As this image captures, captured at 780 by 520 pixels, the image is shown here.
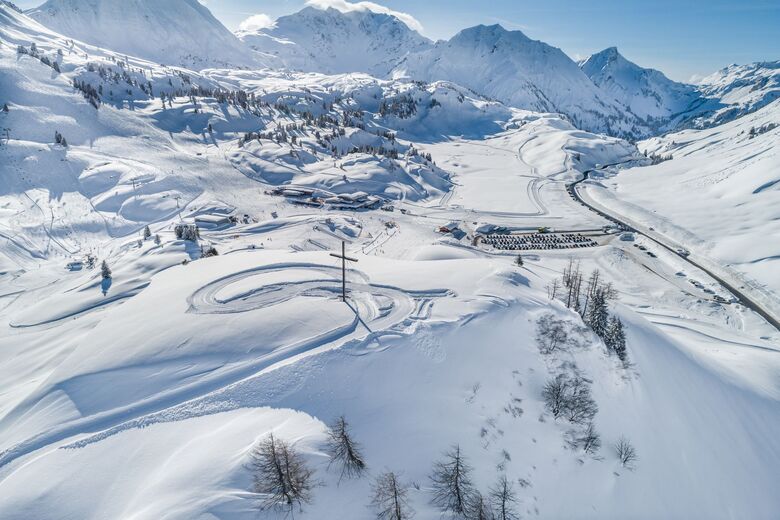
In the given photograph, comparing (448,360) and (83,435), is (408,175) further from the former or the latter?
(83,435)

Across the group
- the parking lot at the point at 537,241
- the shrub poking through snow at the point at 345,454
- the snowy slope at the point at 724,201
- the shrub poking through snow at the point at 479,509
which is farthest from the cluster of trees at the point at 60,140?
the snowy slope at the point at 724,201

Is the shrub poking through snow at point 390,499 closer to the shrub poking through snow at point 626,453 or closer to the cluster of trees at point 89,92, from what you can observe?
the shrub poking through snow at point 626,453

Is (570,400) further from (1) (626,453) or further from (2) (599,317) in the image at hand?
(2) (599,317)

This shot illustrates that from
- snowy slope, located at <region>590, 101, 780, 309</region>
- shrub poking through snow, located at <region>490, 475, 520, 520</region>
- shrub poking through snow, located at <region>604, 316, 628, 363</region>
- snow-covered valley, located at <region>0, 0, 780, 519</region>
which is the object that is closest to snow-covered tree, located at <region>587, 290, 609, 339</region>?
snow-covered valley, located at <region>0, 0, 780, 519</region>

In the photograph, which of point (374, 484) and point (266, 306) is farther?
point (266, 306)

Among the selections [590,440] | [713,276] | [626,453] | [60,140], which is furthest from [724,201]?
[60,140]

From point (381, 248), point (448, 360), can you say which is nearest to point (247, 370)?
point (448, 360)

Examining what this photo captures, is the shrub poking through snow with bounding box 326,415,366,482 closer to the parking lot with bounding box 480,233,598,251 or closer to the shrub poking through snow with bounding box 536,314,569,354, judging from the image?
the shrub poking through snow with bounding box 536,314,569,354

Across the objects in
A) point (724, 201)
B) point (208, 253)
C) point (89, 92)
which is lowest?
point (208, 253)
